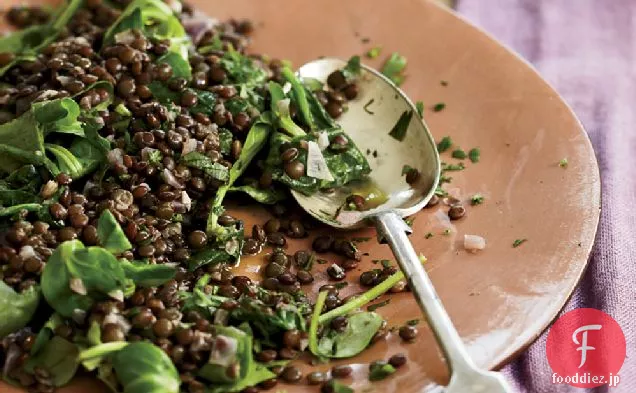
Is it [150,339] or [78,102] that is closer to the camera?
[150,339]

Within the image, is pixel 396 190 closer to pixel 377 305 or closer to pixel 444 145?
pixel 444 145

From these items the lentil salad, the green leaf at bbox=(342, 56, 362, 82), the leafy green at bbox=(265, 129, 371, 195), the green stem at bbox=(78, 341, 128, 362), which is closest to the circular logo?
the lentil salad

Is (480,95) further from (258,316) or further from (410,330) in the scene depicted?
(258,316)

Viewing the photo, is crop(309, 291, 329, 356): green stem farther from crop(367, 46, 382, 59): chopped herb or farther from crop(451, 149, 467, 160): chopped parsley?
crop(367, 46, 382, 59): chopped herb

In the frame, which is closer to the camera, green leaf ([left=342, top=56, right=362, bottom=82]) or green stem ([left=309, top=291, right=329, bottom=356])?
green stem ([left=309, top=291, right=329, bottom=356])

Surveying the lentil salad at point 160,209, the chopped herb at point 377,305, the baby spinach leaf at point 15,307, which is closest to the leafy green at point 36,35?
the lentil salad at point 160,209

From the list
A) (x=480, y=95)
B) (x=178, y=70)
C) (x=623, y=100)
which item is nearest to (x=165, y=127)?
(x=178, y=70)
